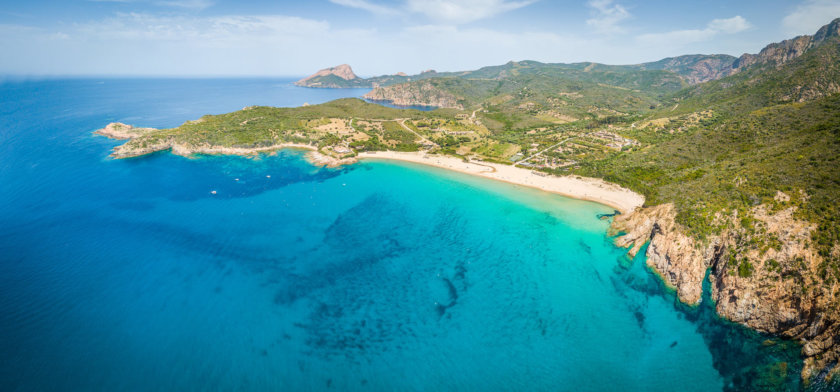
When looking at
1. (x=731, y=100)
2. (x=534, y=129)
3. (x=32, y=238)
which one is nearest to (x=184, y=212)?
(x=32, y=238)

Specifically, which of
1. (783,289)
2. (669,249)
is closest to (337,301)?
(669,249)

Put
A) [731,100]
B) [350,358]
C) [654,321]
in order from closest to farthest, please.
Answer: [350,358], [654,321], [731,100]

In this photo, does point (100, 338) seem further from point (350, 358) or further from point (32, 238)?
point (32, 238)

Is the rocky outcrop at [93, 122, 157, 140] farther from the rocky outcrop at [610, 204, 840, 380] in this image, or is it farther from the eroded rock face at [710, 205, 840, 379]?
the eroded rock face at [710, 205, 840, 379]

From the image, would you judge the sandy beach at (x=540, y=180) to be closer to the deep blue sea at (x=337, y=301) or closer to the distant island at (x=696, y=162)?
the distant island at (x=696, y=162)

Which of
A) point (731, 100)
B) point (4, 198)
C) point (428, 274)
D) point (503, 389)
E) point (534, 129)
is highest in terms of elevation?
point (731, 100)

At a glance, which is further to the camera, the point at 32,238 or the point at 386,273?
the point at 32,238

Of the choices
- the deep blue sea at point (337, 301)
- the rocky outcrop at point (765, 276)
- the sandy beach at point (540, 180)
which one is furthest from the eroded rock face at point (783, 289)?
the sandy beach at point (540, 180)

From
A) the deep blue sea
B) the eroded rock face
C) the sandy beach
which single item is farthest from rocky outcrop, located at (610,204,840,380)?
the sandy beach
